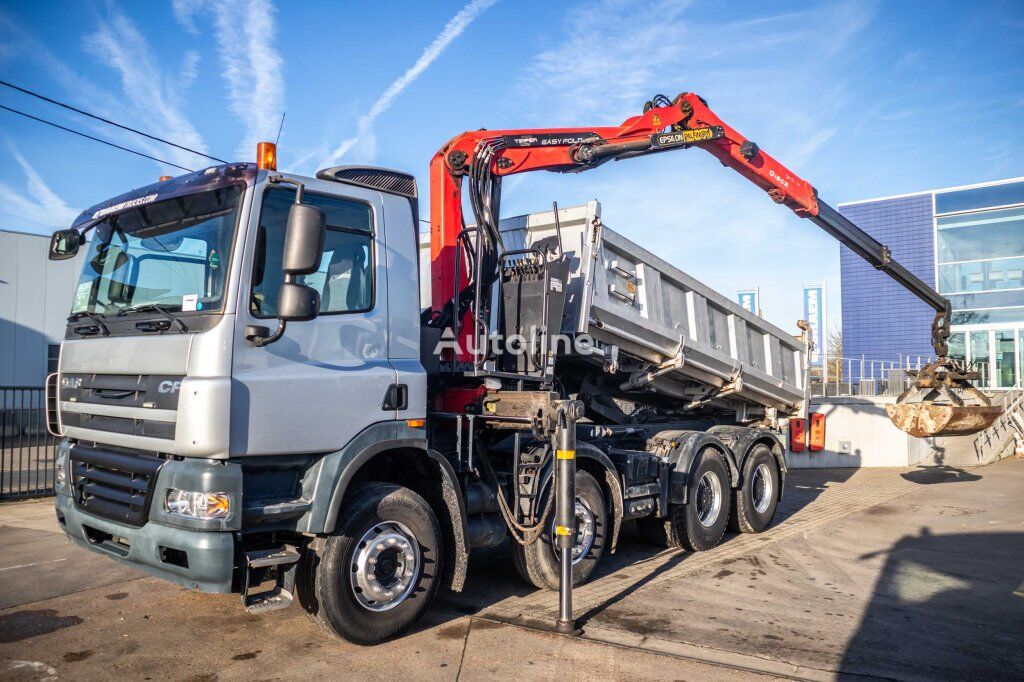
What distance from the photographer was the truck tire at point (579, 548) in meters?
6.02

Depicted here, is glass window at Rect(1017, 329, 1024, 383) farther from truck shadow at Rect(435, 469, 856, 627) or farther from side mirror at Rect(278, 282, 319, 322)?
side mirror at Rect(278, 282, 319, 322)

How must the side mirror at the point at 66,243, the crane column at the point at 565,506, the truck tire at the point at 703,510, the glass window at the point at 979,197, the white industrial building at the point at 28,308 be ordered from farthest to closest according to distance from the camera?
the glass window at the point at 979,197, the white industrial building at the point at 28,308, the truck tire at the point at 703,510, the side mirror at the point at 66,243, the crane column at the point at 565,506

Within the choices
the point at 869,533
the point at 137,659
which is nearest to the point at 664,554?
the point at 869,533

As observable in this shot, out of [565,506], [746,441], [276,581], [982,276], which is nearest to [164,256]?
[276,581]

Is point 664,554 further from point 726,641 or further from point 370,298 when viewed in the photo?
point 370,298

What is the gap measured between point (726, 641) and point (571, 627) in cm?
102

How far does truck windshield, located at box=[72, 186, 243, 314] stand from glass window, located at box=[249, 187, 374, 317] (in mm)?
191

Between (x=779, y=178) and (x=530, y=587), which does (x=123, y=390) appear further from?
(x=779, y=178)

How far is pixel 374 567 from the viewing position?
4.73 m

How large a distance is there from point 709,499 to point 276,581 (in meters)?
5.25

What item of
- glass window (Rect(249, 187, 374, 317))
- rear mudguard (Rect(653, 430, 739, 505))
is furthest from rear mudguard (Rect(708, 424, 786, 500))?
glass window (Rect(249, 187, 374, 317))

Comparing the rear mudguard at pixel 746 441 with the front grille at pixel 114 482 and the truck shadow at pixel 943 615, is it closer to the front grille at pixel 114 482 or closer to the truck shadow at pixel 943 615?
the truck shadow at pixel 943 615

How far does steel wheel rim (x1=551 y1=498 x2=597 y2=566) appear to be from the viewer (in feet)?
20.7

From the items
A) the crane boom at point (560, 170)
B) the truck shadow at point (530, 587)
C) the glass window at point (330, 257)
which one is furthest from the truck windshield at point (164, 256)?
the truck shadow at point (530, 587)
